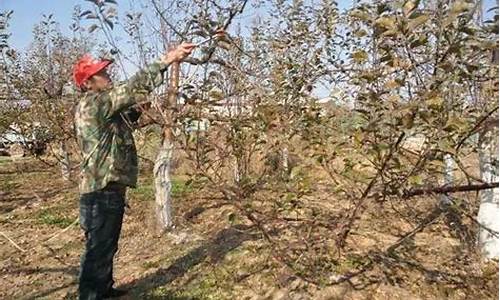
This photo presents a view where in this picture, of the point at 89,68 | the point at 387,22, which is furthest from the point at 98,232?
the point at 387,22

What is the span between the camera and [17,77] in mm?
9641

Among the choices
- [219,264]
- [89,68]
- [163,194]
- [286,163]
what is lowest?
[219,264]

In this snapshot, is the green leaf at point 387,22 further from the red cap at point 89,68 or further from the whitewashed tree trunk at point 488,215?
the red cap at point 89,68

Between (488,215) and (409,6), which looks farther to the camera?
(488,215)

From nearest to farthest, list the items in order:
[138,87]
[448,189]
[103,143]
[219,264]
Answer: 1. [448,189]
2. [138,87]
3. [103,143]
4. [219,264]

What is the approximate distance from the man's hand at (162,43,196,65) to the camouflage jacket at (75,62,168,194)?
0.66 m

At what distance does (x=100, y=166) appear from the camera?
3.76m

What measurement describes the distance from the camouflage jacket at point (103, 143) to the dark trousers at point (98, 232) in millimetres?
105

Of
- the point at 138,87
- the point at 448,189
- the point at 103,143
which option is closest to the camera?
the point at 448,189

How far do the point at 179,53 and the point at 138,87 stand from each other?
35 centimetres

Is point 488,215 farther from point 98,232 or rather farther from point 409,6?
point 98,232

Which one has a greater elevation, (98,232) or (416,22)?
(416,22)

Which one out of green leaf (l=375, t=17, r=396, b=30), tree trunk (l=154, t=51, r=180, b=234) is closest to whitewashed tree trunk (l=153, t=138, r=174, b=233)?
tree trunk (l=154, t=51, r=180, b=234)

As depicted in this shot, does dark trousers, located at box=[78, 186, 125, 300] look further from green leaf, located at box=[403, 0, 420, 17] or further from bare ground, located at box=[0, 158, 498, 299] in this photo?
green leaf, located at box=[403, 0, 420, 17]
